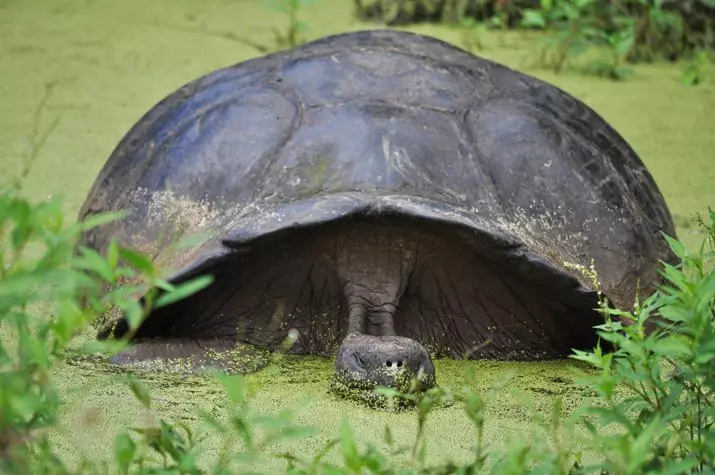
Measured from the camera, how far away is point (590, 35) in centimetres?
656

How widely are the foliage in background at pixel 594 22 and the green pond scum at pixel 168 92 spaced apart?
0.10 metres

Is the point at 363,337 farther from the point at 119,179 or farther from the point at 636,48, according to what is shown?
the point at 636,48

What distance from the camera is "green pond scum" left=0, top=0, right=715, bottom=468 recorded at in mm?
2748

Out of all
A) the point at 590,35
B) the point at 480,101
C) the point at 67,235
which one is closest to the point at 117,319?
the point at 480,101

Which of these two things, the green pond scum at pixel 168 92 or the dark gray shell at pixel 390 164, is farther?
the dark gray shell at pixel 390 164

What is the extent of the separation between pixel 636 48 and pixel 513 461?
508 centimetres

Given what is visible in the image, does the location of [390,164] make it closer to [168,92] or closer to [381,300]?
[381,300]

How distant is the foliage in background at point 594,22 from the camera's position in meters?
6.32

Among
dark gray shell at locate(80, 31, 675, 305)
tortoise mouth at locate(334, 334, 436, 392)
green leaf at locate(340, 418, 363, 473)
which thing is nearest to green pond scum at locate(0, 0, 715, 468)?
tortoise mouth at locate(334, 334, 436, 392)

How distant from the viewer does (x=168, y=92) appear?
5812 millimetres

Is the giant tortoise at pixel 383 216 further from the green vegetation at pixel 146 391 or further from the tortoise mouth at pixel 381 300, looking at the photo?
the green vegetation at pixel 146 391

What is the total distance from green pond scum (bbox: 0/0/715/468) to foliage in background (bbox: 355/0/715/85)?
103mm

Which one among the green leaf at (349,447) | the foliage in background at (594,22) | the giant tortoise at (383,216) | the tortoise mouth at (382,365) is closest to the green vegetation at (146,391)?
the green leaf at (349,447)

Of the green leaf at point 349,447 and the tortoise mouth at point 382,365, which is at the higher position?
the green leaf at point 349,447
